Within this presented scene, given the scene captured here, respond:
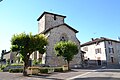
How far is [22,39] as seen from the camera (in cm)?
2420

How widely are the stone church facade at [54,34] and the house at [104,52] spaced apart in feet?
33.7

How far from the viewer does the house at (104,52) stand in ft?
168

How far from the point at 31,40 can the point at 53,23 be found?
26394 mm

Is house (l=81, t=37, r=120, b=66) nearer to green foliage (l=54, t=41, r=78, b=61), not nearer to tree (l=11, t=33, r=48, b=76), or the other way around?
green foliage (l=54, t=41, r=78, b=61)

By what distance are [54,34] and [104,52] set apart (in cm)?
1764

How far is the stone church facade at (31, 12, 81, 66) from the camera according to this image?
41.2m

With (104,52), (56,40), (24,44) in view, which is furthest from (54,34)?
(24,44)

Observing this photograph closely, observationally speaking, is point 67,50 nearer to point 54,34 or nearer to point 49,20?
point 54,34

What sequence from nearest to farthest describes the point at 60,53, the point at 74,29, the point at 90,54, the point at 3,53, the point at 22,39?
the point at 22,39 < the point at 60,53 < the point at 74,29 < the point at 90,54 < the point at 3,53

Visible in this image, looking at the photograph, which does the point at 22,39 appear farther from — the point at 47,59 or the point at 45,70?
the point at 47,59

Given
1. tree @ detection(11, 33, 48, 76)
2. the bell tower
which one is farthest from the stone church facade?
tree @ detection(11, 33, 48, 76)

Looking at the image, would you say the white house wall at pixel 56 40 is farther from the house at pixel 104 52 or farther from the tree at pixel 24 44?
the tree at pixel 24 44

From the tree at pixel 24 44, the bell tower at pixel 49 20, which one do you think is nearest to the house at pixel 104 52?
the bell tower at pixel 49 20

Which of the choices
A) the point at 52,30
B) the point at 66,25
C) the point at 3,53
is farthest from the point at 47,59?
the point at 3,53
